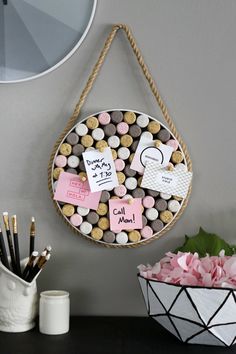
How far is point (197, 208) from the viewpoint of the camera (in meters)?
1.46

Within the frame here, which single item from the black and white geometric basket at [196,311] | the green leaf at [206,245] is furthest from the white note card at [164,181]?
the black and white geometric basket at [196,311]

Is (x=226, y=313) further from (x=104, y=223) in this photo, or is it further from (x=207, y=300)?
(x=104, y=223)

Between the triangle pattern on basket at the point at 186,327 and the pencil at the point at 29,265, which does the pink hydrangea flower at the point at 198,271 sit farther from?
the pencil at the point at 29,265

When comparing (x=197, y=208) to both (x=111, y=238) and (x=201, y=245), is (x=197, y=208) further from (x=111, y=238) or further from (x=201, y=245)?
(x=111, y=238)

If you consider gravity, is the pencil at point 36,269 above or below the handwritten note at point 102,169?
below

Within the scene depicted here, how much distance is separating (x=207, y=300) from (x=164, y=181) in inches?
14.3

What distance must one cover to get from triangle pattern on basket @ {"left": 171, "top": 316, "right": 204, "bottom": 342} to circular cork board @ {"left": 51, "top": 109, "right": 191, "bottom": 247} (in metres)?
0.27

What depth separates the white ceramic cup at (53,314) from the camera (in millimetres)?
1303

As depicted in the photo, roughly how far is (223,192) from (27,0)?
0.69 m

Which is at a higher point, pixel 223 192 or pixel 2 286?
pixel 223 192

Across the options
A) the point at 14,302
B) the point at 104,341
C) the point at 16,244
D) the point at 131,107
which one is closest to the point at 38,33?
the point at 131,107

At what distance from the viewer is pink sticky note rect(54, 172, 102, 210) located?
4.67ft

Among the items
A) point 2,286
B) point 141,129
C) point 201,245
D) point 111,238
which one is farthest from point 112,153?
point 2,286

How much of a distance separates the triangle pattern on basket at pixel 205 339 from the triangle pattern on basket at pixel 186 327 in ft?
0.04
